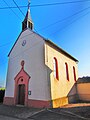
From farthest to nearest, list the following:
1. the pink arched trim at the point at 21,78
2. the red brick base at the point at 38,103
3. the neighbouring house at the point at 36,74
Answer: the pink arched trim at the point at 21,78 → the neighbouring house at the point at 36,74 → the red brick base at the point at 38,103

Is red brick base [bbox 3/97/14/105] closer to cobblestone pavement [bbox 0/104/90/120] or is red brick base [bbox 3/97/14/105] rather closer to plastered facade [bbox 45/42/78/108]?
cobblestone pavement [bbox 0/104/90/120]

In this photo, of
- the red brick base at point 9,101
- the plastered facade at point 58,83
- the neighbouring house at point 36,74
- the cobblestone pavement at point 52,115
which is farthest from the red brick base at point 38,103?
the red brick base at point 9,101

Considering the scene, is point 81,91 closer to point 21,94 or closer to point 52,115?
point 21,94

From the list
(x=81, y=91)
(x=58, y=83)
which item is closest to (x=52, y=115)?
(x=58, y=83)

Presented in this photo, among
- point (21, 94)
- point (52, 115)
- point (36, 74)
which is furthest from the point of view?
point (21, 94)

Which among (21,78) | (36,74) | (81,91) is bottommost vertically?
(81,91)

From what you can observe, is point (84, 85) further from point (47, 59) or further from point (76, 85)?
point (47, 59)

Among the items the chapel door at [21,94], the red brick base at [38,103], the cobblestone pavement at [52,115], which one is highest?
the chapel door at [21,94]

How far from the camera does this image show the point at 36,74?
1308 cm

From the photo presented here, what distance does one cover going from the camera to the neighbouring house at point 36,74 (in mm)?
12266

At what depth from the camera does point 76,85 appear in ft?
62.9

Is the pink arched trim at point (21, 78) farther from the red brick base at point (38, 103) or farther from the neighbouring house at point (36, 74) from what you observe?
the red brick base at point (38, 103)

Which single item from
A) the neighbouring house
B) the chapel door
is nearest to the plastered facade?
the neighbouring house

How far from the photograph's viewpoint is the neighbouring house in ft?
40.2
